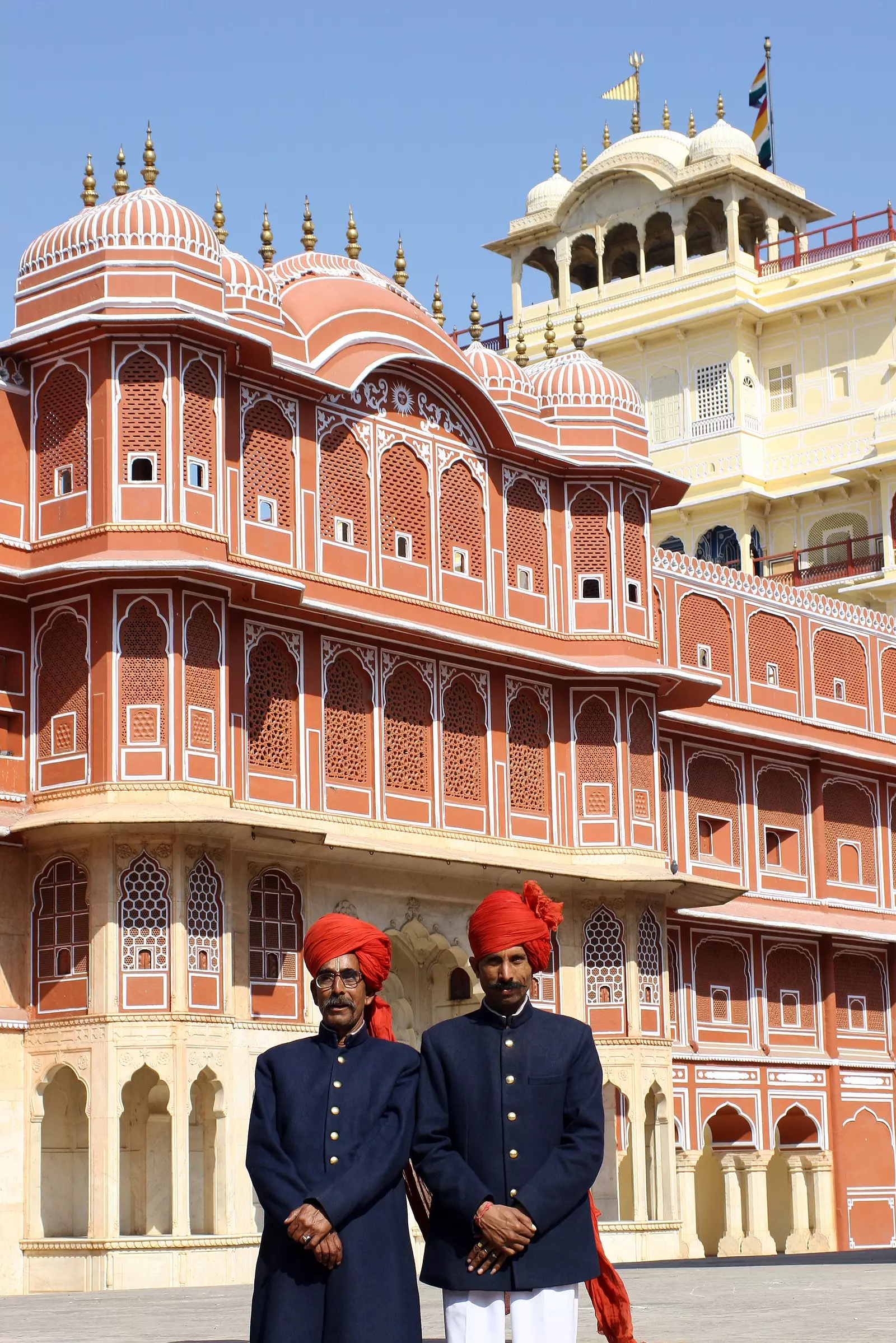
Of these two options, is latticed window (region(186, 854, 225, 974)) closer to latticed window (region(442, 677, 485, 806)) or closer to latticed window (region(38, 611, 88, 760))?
latticed window (region(38, 611, 88, 760))

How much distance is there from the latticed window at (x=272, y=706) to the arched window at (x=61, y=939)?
2.28 m

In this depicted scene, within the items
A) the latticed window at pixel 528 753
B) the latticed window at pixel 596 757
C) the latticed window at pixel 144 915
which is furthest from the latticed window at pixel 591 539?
the latticed window at pixel 144 915

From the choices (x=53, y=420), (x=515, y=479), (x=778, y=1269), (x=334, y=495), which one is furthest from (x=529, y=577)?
(x=778, y=1269)

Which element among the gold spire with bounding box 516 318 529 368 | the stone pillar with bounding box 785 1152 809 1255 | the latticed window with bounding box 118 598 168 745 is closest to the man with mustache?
the latticed window with bounding box 118 598 168 745

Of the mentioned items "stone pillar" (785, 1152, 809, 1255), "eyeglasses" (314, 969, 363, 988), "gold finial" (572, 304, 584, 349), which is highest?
"gold finial" (572, 304, 584, 349)

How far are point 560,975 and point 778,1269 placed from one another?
5830 mm

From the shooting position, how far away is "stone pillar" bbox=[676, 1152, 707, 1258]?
1067 inches

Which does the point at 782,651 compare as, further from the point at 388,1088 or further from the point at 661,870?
the point at 388,1088

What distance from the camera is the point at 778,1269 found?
19.1 m

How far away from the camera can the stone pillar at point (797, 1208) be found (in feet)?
94.5

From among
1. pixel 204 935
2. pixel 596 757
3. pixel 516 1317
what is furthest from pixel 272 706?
pixel 516 1317

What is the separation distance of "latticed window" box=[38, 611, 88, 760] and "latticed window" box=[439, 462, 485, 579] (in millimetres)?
5064

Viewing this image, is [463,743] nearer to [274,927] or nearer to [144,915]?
[274,927]

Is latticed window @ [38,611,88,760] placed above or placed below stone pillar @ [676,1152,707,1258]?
above
